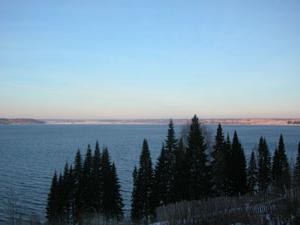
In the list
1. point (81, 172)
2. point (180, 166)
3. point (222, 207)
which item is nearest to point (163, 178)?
point (180, 166)

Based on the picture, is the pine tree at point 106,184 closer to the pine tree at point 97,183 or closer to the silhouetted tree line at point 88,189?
the silhouetted tree line at point 88,189

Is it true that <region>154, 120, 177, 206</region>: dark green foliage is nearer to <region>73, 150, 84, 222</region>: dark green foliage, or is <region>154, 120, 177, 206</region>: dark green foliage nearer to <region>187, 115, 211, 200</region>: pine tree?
<region>187, 115, 211, 200</region>: pine tree

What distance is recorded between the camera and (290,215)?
11922 mm

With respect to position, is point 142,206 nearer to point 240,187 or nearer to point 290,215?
point 240,187

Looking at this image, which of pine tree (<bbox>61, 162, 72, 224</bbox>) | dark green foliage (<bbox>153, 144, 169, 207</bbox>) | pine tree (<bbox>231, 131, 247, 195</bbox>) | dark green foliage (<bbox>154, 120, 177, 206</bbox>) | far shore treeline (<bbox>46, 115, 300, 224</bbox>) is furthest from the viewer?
pine tree (<bbox>231, 131, 247, 195</bbox>)

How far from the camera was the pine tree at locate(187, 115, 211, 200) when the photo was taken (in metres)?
36.6

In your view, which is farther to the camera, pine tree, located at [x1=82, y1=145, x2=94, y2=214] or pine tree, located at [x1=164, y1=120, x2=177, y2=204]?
pine tree, located at [x1=82, y1=145, x2=94, y2=214]

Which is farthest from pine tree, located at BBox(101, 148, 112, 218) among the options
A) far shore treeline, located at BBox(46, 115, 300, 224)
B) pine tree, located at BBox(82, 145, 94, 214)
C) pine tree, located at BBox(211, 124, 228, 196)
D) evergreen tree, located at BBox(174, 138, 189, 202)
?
pine tree, located at BBox(211, 124, 228, 196)

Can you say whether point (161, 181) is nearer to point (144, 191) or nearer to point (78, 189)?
point (144, 191)

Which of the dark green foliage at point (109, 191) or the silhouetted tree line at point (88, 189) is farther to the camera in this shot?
the silhouetted tree line at point (88, 189)

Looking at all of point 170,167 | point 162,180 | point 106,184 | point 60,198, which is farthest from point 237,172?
point 60,198

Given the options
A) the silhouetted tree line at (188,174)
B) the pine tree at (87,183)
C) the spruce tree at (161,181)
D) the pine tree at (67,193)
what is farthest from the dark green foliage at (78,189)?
the spruce tree at (161,181)

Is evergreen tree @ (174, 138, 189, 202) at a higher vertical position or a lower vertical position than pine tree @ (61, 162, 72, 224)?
higher

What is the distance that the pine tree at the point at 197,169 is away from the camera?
120ft
